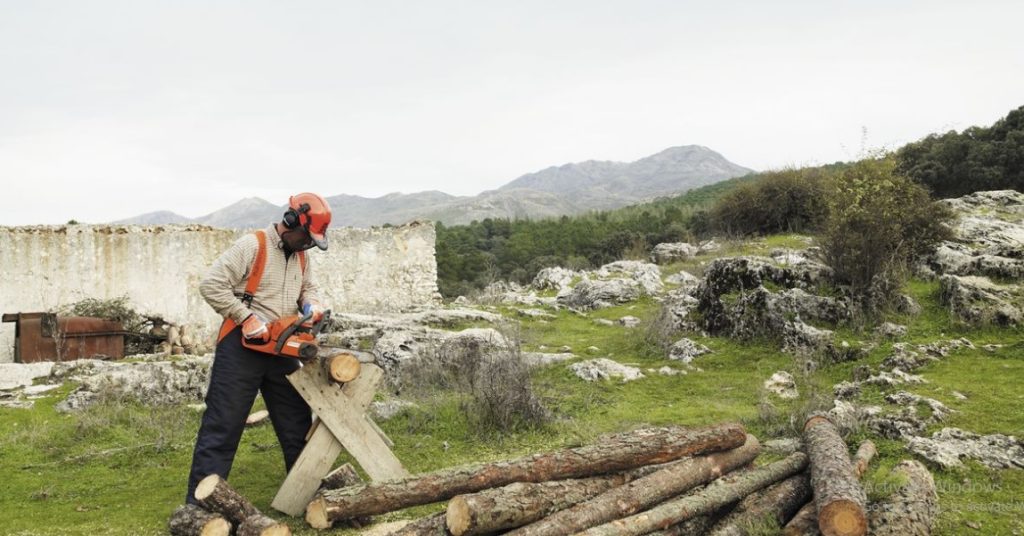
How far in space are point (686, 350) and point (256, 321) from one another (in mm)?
7520

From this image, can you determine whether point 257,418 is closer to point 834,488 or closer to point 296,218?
point 296,218

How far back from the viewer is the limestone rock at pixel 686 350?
416 inches

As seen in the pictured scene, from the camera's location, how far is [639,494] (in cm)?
439

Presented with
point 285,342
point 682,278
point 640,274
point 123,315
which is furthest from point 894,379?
point 123,315

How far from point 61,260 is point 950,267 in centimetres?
1820

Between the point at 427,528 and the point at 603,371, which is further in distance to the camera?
the point at 603,371

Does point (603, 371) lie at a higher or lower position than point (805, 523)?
lower

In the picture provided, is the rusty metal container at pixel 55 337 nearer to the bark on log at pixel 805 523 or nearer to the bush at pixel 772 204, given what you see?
the bark on log at pixel 805 523

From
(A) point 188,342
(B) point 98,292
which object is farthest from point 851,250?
(B) point 98,292

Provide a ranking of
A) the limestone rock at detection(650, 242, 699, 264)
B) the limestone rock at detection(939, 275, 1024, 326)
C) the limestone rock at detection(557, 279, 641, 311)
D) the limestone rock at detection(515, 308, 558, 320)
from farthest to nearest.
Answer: the limestone rock at detection(650, 242, 699, 264), the limestone rock at detection(557, 279, 641, 311), the limestone rock at detection(515, 308, 558, 320), the limestone rock at detection(939, 275, 1024, 326)

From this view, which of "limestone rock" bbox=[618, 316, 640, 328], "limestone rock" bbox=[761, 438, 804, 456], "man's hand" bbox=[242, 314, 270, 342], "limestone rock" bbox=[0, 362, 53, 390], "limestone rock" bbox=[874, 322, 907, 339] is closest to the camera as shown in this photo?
"man's hand" bbox=[242, 314, 270, 342]

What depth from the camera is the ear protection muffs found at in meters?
5.05

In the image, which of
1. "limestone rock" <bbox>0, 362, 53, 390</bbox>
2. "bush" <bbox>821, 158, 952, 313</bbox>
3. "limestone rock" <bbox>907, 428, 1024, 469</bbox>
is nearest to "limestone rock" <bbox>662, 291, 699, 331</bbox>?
"bush" <bbox>821, 158, 952, 313</bbox>

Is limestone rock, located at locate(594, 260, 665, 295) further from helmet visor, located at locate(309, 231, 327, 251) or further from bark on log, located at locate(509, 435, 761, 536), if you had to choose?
helmet visor, located at locate(309, 231, 327, 251)
